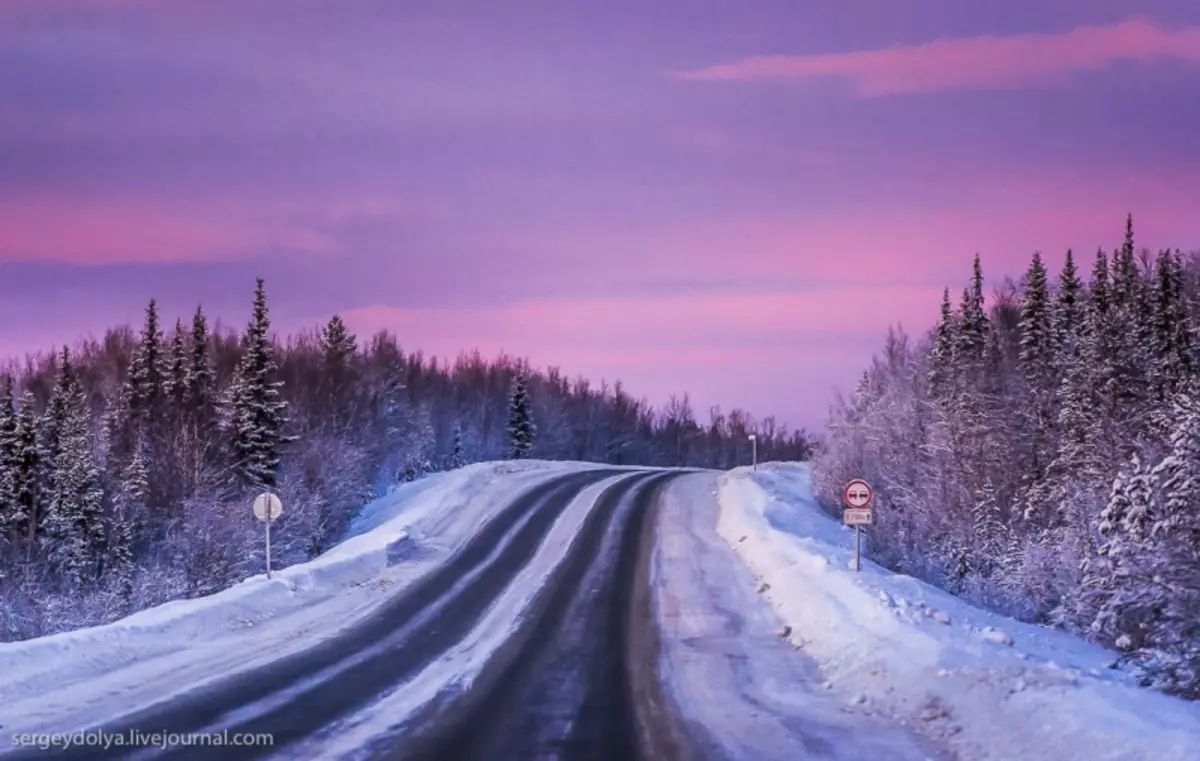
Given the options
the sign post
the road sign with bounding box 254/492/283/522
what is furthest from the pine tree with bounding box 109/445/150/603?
the sign post

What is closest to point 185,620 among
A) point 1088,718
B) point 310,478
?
point 1088,718

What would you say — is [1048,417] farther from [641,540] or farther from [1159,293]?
[641,540]

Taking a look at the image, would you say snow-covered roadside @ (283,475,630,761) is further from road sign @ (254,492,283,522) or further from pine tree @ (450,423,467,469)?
pine tree @ (450,423,467,469)

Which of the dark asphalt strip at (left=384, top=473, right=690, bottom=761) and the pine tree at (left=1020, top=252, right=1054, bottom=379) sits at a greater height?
the pine tree at (left=1020, top=252, right=1054, bottom=379)

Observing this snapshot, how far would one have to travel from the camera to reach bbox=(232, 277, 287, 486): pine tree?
153 feet

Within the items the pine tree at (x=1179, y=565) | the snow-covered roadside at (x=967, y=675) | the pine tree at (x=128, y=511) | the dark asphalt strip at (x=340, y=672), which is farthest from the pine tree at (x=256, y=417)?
the pine tree at (x=1179, y=565)

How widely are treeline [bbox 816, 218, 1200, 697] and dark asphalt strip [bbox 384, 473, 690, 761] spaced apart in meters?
6.81

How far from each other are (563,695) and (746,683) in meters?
2.28

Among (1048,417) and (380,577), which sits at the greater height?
(1048,417)

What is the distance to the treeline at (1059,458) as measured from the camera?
15.7 metres

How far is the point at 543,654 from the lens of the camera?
13305 millimetres

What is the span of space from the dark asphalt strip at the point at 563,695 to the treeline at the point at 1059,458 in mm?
6808

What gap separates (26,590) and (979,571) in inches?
1342

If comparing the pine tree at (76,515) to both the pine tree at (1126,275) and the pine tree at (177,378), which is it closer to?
the pine tree at (177,378)
